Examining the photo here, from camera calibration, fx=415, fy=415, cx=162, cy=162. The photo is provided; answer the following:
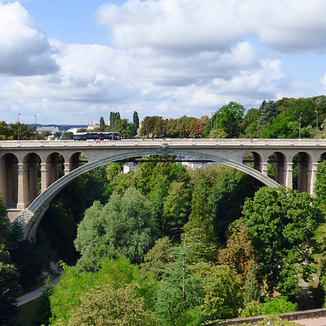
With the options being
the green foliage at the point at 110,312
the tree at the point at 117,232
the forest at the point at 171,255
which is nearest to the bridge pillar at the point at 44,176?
the forest at the point at 171,255

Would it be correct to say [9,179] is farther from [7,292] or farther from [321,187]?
[321,187]

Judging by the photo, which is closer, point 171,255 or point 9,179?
point 171,255

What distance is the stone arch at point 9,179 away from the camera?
41938 millimetres

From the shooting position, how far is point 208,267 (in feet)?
85.8

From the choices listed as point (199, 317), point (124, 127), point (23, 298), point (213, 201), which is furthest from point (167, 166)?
point (124, 127)

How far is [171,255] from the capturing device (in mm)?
20188

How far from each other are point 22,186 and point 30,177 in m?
3.14

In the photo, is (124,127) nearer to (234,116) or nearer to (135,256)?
(234,116)

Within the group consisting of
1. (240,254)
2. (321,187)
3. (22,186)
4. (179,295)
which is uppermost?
(321,187)

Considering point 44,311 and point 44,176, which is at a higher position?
point 44,176

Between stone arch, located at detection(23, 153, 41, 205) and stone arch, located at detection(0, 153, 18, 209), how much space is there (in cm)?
157

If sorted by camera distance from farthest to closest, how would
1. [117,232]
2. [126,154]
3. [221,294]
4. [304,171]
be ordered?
1. [304,171]
2. [126,154]
3. [117,232]
4. [221,294]

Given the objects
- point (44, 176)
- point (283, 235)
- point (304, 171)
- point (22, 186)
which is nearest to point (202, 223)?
point (283, 235)

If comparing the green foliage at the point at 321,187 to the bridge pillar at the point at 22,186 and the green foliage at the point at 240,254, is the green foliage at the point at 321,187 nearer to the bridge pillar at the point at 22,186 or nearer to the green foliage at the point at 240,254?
the green foliage at the point at 240,254
